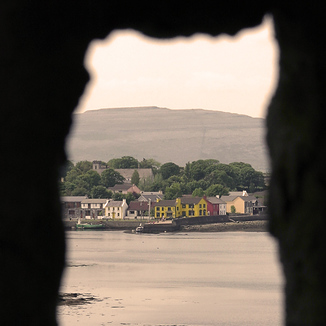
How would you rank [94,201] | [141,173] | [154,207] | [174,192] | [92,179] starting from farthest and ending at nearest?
1. [141,173]
2. [92,179]
3. [174,192]
4. [94,201]
5. [154,207]

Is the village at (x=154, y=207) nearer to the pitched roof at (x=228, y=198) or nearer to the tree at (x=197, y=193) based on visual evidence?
the pitched roof at (x=228, y=198)

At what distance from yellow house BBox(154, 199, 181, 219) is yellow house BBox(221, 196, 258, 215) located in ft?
48.1

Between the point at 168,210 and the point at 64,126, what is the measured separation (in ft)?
446

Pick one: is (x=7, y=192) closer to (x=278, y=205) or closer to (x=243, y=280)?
(x=278, y=205)

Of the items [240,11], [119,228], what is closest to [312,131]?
[240,11]

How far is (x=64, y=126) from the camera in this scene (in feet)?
11.2

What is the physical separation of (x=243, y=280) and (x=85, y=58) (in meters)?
51.4

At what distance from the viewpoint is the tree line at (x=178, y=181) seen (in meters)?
151

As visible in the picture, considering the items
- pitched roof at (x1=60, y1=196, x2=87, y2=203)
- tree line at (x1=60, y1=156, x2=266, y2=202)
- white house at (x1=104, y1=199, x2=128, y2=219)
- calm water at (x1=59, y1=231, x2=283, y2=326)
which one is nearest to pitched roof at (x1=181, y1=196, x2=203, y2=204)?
tree line at (x1=60, y1=156, x2=266, y2=202)

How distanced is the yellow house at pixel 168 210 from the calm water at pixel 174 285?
47801 mm

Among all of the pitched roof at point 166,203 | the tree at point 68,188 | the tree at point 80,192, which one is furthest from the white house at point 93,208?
the pitched roof at point 166,203

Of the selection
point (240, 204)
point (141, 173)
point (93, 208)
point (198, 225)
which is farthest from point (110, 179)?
point (198, 225)

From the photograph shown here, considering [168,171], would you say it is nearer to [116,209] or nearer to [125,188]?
[125,188]

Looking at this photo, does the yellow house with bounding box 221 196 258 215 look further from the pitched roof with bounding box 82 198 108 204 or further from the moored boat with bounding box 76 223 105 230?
the moored boat with bounding box 76 223 105 230
